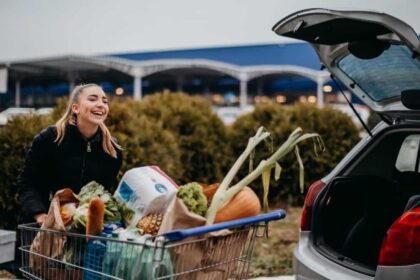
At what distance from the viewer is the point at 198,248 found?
2.09 metres

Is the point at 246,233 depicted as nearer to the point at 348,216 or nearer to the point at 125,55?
the point at 348,216

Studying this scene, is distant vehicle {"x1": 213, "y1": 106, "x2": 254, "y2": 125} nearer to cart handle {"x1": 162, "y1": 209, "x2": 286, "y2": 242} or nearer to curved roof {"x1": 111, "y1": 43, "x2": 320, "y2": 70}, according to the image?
cart handle {"x1": 162, "y1": 209, "x2": 286, "y2": 242}

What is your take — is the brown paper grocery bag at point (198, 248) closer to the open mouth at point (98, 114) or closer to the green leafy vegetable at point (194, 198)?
the green leafy vegetable at point (194, 198)

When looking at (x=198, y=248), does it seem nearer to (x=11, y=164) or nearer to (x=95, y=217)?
(x=95, y=217)

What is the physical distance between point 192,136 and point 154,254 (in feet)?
20.8

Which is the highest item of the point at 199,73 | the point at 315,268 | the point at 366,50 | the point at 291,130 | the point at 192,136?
the point at 199,73

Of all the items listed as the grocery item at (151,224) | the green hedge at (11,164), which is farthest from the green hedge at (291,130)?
the grocery item at (151,224)

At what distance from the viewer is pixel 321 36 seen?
10.8 feet

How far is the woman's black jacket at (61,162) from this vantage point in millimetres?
3170

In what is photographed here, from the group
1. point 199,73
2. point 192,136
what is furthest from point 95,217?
point 199,73

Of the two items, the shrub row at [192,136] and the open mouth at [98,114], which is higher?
the open mouth at [98,114]

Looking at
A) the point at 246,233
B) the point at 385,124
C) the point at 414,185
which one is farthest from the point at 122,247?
the point at 414,185

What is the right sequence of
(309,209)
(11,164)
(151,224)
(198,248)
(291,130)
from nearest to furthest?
(198,248) < (151,224) < (309,209) < (11,164) < (291,130)

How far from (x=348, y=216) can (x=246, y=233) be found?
167cm
